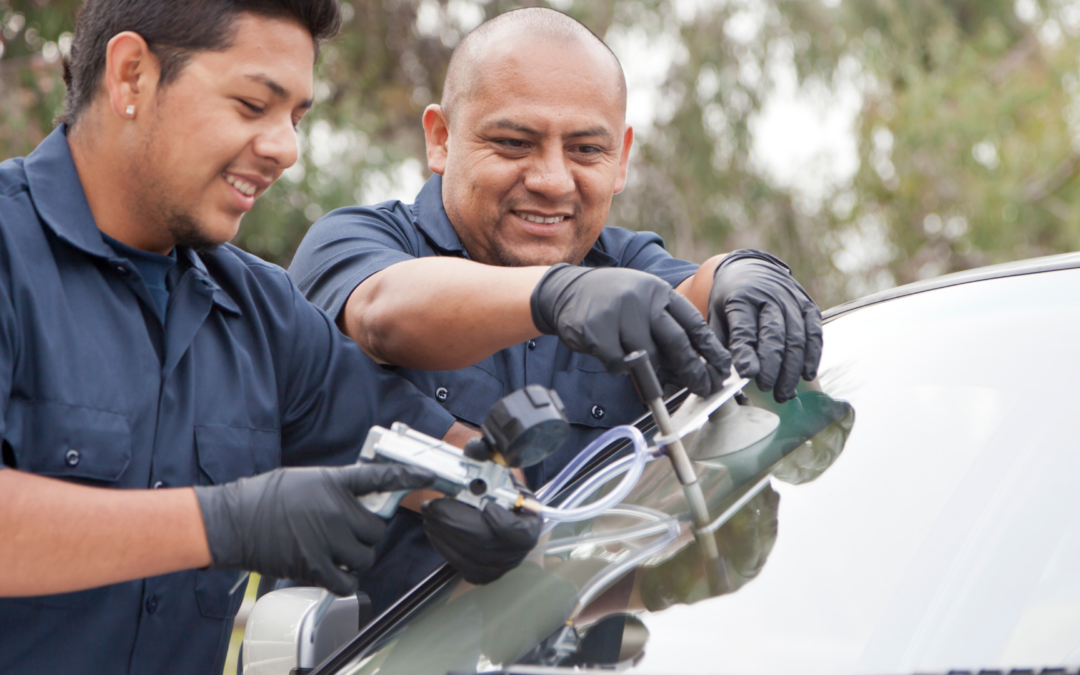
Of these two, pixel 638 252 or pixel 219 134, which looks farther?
pixel 638 252

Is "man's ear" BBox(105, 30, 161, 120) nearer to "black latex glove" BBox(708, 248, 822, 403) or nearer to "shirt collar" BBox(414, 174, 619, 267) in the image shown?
"shirt collar" BBox(414, 174, 619, 267)

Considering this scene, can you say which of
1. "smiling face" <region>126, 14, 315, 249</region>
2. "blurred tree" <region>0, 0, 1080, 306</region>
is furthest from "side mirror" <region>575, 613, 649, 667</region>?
"blurred tree" <region>0, 0, 1080, 306</region>

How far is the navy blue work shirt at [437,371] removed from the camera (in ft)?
5.34

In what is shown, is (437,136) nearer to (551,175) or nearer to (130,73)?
(551,175)

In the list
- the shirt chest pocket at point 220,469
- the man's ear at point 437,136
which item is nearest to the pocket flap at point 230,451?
the shirt chest pocket at point 220,469

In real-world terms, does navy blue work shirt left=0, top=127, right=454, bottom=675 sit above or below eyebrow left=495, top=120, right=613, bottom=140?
below

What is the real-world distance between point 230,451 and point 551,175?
812mm

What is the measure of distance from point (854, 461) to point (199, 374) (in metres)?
0.94

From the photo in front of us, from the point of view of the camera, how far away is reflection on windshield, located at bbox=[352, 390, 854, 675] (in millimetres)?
1069

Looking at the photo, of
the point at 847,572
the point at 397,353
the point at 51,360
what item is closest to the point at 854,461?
the point at 847,572

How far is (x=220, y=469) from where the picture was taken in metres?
1.41

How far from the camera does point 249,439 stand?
1467mm

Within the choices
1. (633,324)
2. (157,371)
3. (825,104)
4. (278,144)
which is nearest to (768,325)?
(633,324)

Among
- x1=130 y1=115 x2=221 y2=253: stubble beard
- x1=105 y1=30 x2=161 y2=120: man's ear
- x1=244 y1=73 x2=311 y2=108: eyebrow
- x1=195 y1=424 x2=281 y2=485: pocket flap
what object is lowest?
x1=195 y1=424 x2=281 y2=485: pocket flap
